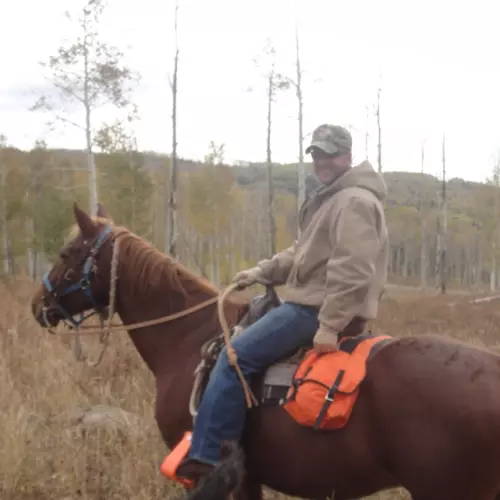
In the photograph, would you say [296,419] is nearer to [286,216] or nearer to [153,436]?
[153,436]

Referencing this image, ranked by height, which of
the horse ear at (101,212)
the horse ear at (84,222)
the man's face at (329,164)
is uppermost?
the man's face at (329,164)

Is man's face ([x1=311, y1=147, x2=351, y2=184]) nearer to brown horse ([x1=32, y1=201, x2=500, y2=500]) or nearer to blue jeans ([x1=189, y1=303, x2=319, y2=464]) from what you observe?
blue jeans ([x1=189, y1=303, x2=319, y2=464])

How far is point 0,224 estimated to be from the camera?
1305 inches

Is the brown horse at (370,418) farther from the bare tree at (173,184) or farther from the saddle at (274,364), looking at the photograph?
the bare tree at (173,184)

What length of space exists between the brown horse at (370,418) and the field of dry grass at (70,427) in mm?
1282

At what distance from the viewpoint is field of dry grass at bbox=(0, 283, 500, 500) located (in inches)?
186

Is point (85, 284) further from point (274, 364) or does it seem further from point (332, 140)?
point (332, 140)

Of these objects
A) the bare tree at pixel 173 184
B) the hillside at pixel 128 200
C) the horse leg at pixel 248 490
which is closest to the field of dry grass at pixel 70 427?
the horse leg at pixel 248 490

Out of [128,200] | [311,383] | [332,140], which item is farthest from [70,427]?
[128,200]

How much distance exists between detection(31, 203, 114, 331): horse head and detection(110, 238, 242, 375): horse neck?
15 cm

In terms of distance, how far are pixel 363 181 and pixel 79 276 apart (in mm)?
2141

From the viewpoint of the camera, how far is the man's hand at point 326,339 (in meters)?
3.12

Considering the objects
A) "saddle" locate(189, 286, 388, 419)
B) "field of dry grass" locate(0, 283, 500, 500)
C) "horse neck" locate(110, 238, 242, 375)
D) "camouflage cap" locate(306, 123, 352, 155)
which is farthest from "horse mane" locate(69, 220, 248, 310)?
"field of dry grass" locate(0, 283, 500, 500)

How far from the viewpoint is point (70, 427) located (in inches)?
229
